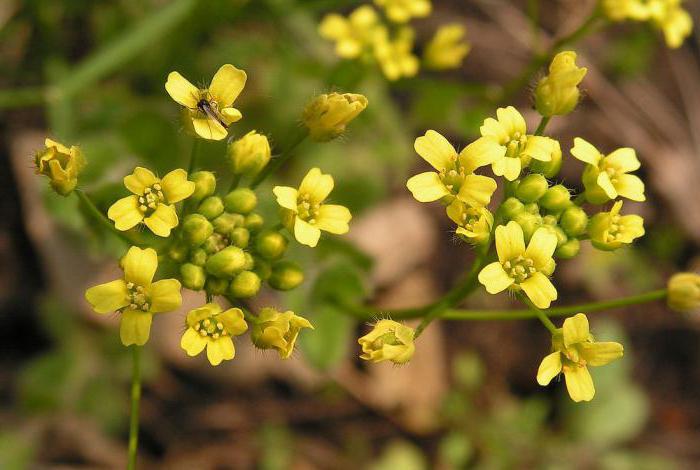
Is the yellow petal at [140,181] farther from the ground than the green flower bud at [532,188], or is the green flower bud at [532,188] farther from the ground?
the yellow petal at [140,181]

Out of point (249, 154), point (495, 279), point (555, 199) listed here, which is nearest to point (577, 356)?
point (495, 279)

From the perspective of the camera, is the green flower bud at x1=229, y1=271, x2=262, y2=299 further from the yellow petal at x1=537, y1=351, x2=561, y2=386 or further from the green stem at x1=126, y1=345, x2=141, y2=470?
the yellow petal at x1=537, y1=351, x2=561, y2=386

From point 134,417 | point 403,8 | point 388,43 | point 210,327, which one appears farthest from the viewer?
point 388,43

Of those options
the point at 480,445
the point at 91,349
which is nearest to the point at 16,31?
the point at 91,349

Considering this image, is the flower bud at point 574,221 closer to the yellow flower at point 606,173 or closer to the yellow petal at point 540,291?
the yellow flower at point 606,173

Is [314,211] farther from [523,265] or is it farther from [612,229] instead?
[612,229]

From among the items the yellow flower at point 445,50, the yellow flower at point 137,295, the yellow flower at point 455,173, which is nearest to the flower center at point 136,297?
the yellow flower at point 137,295
